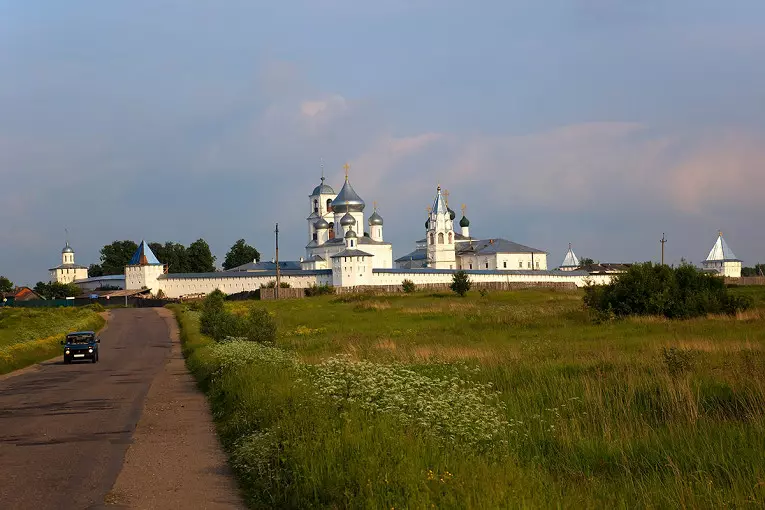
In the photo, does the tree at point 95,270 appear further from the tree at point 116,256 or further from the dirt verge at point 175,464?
the dirt verge at point 175,464

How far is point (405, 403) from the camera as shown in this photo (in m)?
10.7

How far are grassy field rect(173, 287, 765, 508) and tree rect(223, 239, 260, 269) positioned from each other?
126 m

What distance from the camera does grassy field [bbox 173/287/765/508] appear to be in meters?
7.84

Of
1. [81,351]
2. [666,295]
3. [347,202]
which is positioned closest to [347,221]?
[347,202]

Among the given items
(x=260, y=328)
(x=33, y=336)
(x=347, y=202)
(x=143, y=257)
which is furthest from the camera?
(x=347, y=202)

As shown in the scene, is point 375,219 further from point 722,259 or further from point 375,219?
point 722,259

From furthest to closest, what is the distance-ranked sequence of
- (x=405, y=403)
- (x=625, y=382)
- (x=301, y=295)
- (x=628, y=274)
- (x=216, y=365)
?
(x=301, y=295)
(x=628, y=274)
(x=216, y=365)
(x=625, y=382)
(x=405, y=403)

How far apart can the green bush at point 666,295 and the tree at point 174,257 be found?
349 ft

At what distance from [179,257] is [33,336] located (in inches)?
3786

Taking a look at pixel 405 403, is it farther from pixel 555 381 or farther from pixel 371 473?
pixel 555 381

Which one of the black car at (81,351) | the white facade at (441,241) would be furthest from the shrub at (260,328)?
the white facade at (441,241)

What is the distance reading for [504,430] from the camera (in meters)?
10.4

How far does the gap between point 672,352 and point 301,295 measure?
2744 inches

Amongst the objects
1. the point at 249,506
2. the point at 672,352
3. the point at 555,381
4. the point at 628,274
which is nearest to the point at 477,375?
the point at 555,381
